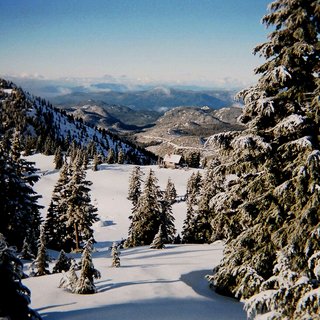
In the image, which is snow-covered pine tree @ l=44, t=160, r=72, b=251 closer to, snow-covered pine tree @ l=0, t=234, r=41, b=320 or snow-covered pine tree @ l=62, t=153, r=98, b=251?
snow-covered pine tree @ l=62, t=153, r=98, b=251

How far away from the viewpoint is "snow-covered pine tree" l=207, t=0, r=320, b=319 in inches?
341

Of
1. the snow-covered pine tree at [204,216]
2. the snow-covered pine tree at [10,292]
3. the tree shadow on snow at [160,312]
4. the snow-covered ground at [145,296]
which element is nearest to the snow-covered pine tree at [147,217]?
the snow-covered pine tree at [204,216]

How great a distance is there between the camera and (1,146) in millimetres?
23578

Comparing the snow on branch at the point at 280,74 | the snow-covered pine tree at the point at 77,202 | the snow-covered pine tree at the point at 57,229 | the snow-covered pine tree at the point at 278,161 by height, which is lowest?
the snow-covered pine tree at the point at 57,229

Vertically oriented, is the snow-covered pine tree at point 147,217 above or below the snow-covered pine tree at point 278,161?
below

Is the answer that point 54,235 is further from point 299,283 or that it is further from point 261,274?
point 299,283

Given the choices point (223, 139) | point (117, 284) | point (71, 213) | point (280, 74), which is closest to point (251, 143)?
point (223, 139)

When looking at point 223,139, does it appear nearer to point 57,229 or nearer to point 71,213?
point 71,213

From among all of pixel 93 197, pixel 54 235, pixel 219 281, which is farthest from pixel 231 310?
pixel 93 197

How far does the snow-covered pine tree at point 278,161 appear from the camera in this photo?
8.67 meters

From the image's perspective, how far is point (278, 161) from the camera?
1032 centimetres

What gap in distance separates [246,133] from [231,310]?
5836 millimetres

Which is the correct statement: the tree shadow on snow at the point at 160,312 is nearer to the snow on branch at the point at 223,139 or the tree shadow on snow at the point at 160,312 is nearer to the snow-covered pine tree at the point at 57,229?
the snow on branch at the point at 223,139

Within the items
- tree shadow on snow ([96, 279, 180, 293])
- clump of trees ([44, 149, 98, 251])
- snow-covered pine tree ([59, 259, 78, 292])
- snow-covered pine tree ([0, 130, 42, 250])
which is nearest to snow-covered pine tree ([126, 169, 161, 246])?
clump of trees ([44, 149, 98, 251])
